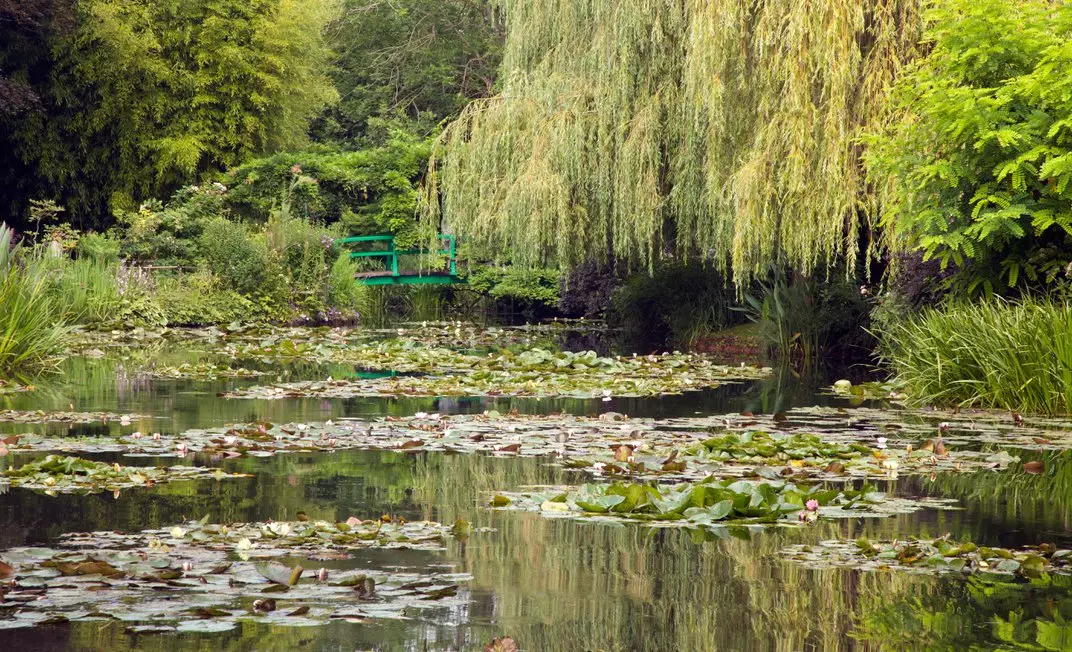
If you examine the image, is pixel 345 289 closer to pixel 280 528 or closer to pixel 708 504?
pixel 708 504

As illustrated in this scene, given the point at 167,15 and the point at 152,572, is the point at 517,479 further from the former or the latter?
the point at 167,15

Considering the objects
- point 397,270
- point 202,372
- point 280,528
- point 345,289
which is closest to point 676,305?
point 345,289

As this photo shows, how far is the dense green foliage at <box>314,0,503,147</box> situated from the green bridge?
5975 millimetres

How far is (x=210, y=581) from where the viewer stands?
4.86 meters

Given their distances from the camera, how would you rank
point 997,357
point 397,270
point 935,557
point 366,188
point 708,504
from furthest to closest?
point 366,188 → point 397,270 → point 997,357 → point 708,504 → point 935,557

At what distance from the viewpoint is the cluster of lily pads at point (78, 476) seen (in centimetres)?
705

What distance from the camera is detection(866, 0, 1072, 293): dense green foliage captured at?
11.2 m

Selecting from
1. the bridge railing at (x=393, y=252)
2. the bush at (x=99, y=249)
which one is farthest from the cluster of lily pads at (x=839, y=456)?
the bridge railing at (x=393, y=252)

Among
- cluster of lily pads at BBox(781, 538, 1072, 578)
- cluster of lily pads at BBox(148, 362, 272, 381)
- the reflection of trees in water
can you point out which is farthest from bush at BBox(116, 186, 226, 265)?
the reflection of trees in water

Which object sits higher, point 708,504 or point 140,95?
point 140,95

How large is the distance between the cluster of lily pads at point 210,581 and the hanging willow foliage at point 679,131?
983 cm

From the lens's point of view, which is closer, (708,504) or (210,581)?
(210,581)

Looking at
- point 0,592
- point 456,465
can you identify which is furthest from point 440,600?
point 456,465

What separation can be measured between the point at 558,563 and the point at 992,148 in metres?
7.88
